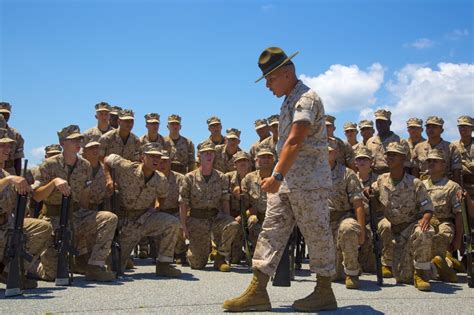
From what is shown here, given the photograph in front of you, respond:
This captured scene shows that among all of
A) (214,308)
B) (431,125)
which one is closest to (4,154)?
(214,308)

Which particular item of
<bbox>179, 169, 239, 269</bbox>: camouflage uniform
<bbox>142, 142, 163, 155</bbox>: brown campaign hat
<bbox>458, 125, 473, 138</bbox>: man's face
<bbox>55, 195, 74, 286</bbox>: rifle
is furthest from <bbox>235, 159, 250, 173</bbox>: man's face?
<bbox>458, 125, 473, 138</bbox>: man's face

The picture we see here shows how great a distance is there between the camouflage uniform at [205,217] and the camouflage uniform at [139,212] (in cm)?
76

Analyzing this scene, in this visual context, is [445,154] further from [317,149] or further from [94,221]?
[94,221]

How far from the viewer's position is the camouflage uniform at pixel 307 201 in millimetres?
4801

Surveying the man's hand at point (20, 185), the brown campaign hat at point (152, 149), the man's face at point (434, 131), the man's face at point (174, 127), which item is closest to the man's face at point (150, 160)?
the brown campaign hat at point (152, 149)

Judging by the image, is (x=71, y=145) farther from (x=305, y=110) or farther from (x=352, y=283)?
(x=352, y=283)

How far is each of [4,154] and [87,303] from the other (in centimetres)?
230

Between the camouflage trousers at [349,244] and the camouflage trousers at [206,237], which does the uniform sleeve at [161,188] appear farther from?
the camouflage trousers at [349,244]

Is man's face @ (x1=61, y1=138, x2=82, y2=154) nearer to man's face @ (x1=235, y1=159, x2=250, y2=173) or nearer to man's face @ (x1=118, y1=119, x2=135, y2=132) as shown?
man's face @ (x1=118, y1=119, x2=135, y2=132)

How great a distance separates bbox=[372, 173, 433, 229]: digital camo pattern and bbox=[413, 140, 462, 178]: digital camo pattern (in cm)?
204

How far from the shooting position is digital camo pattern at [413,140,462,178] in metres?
9.23

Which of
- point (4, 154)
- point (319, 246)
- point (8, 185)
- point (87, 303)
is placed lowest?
point (87, 303)

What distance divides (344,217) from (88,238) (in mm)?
3571

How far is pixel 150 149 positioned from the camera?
316 inches
